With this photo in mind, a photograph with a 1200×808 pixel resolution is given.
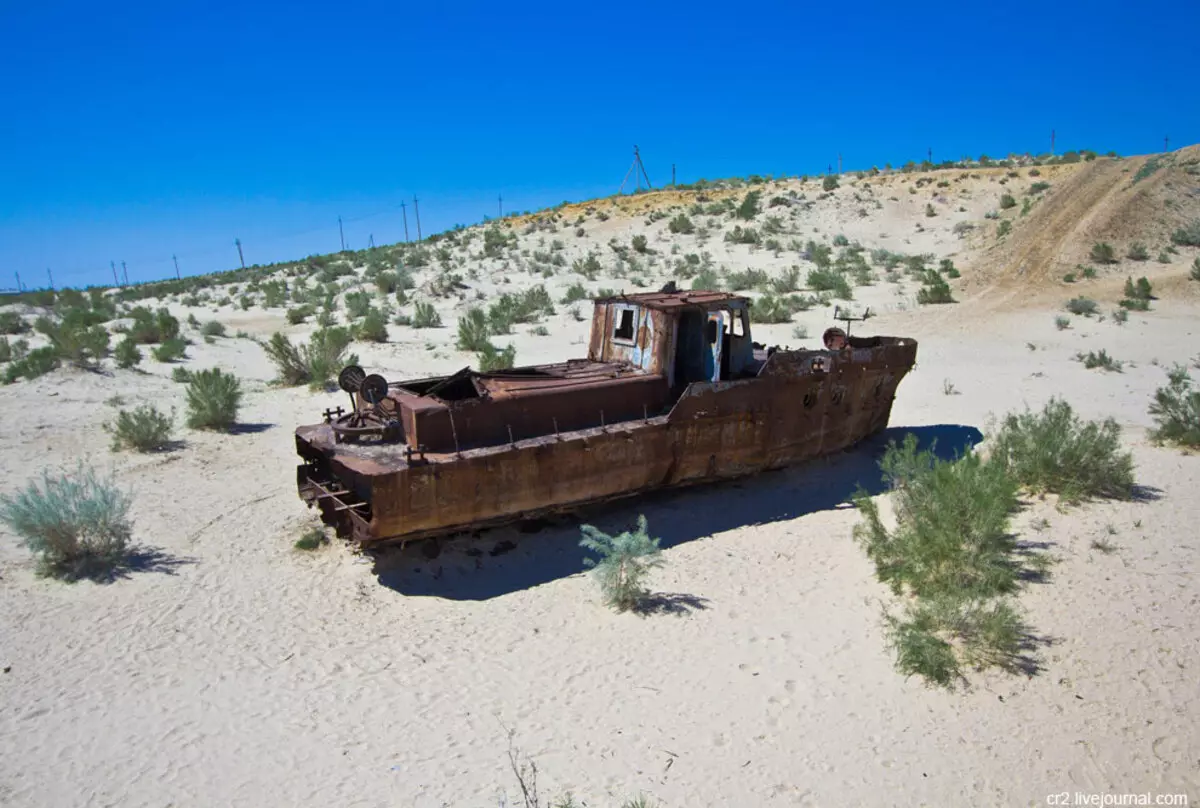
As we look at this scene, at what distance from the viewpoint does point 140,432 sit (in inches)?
368

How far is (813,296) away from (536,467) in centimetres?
1489

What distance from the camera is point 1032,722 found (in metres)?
4.13

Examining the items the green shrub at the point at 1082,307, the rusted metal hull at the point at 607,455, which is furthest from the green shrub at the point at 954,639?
the green shrub at the point at 1082,307

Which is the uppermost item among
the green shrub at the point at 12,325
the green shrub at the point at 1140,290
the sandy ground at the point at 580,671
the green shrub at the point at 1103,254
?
the green shrub at the point at 1103,254

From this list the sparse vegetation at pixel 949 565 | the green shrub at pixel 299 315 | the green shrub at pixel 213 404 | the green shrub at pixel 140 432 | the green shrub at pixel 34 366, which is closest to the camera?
the sparse vegetation at pixel 949 565

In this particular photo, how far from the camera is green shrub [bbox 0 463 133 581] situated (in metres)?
6.15

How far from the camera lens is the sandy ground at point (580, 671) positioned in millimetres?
3955

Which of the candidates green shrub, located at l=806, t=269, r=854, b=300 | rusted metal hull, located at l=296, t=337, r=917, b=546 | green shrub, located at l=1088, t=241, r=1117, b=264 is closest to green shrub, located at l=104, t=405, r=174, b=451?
rusted metal hull, located at l=296, t=337, r=917, b=546

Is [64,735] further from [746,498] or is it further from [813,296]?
[813,296]

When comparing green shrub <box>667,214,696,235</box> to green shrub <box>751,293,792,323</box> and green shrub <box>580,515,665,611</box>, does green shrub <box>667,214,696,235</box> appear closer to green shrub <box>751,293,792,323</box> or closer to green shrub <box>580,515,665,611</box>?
green shrub <box>751,293,792,323</box>

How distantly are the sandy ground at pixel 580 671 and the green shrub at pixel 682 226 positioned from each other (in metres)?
22.8

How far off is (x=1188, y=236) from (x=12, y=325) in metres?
29.7

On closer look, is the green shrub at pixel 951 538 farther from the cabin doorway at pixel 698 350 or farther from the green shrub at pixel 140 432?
the green shrub at pixel 140 432

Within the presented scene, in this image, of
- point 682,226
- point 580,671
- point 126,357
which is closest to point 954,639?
point 580,671
